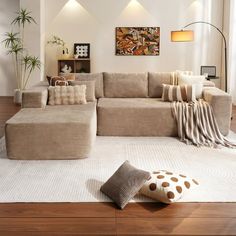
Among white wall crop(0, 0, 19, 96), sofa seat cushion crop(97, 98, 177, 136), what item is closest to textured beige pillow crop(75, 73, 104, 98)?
sofa seat cushion crop(97, 98, 177, 136)

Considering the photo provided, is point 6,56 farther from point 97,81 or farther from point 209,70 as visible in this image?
point 209,70

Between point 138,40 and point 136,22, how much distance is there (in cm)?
36

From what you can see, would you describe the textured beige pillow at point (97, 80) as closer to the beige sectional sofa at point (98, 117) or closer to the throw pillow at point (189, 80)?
the beige sectional sofa at point (98, 117)

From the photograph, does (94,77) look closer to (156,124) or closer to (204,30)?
(156,124)

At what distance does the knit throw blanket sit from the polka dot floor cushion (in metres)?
1.78

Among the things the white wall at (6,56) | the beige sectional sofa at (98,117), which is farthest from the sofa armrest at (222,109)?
the white wall at (6,56)

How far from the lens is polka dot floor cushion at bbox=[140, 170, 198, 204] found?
3.19 meters

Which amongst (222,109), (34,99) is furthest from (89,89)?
(222,109)

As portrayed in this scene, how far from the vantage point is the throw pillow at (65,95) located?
5.48 meters

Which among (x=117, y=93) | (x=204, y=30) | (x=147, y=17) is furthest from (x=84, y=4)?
(x=117, y=93)

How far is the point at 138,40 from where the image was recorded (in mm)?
8492

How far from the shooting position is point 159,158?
4.41 metres

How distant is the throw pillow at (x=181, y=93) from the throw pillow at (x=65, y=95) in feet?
3.81

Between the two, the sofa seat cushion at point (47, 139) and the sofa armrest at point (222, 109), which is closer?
the sofa seat cushion at point (47, 139)
